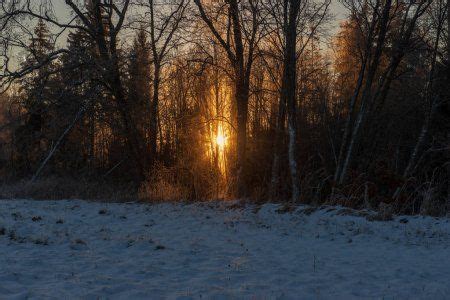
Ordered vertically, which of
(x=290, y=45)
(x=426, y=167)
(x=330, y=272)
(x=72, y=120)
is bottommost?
(x=330, y=272)

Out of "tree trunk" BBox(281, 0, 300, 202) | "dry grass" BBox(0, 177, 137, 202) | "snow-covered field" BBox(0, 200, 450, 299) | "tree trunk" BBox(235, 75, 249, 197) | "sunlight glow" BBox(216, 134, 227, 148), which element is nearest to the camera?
"snow-covered field" BBox(0, 200, 450, 299)

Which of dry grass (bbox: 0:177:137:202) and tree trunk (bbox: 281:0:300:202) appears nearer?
tree trunk (bbox: 281:0:300:202)

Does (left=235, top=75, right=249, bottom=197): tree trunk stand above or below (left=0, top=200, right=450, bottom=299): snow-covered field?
above

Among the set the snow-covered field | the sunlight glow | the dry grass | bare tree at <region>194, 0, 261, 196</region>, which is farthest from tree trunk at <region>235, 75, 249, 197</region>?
the sunlight glow

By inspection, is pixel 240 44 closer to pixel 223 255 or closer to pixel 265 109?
pixel 265 109

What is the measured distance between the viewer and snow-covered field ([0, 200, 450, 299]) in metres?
5.32

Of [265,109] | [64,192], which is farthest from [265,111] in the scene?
[64,192]

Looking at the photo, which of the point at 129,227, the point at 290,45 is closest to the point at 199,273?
the point at 129,227

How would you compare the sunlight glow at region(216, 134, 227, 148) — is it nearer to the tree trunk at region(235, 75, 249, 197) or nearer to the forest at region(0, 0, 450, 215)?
the forest at region(0, 0, 450, 215)

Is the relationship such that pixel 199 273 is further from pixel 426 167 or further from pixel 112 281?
pixel 426 167

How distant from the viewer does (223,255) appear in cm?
733

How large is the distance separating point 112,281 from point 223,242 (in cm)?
324

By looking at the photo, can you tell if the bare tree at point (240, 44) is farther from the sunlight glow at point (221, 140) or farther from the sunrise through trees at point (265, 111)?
the sunlight glow at point (221, 140)

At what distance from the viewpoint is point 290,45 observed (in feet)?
44.4
